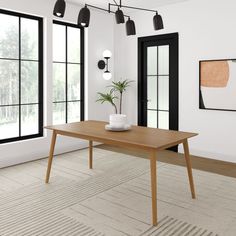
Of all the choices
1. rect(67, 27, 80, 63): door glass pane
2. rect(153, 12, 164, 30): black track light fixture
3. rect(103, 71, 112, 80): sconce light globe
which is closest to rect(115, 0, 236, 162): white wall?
rect(103, 71, 112, 80): sconce light globe

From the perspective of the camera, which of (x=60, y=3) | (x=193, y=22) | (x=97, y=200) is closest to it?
(x=60, y=3)

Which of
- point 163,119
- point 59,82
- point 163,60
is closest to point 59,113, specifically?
point 59,82

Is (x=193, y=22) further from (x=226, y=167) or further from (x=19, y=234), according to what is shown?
(x=19, y=234)

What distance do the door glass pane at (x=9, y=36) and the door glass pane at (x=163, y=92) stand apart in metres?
2.63

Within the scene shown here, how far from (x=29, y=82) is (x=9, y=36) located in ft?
2.54

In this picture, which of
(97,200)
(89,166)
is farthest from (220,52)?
(97,200)

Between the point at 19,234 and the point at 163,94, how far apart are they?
3818 millimetres

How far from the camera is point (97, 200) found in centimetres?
316

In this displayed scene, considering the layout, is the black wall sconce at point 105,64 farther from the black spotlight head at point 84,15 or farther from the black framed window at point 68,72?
the black spotlight head at point 84,15

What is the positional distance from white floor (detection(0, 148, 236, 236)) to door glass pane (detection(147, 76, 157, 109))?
1590mm

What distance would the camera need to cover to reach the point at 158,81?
220 inches

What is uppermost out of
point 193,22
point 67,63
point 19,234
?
point 193,22

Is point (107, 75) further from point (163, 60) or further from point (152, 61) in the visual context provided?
point (163, 60)

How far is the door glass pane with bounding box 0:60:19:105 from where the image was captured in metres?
4.42
